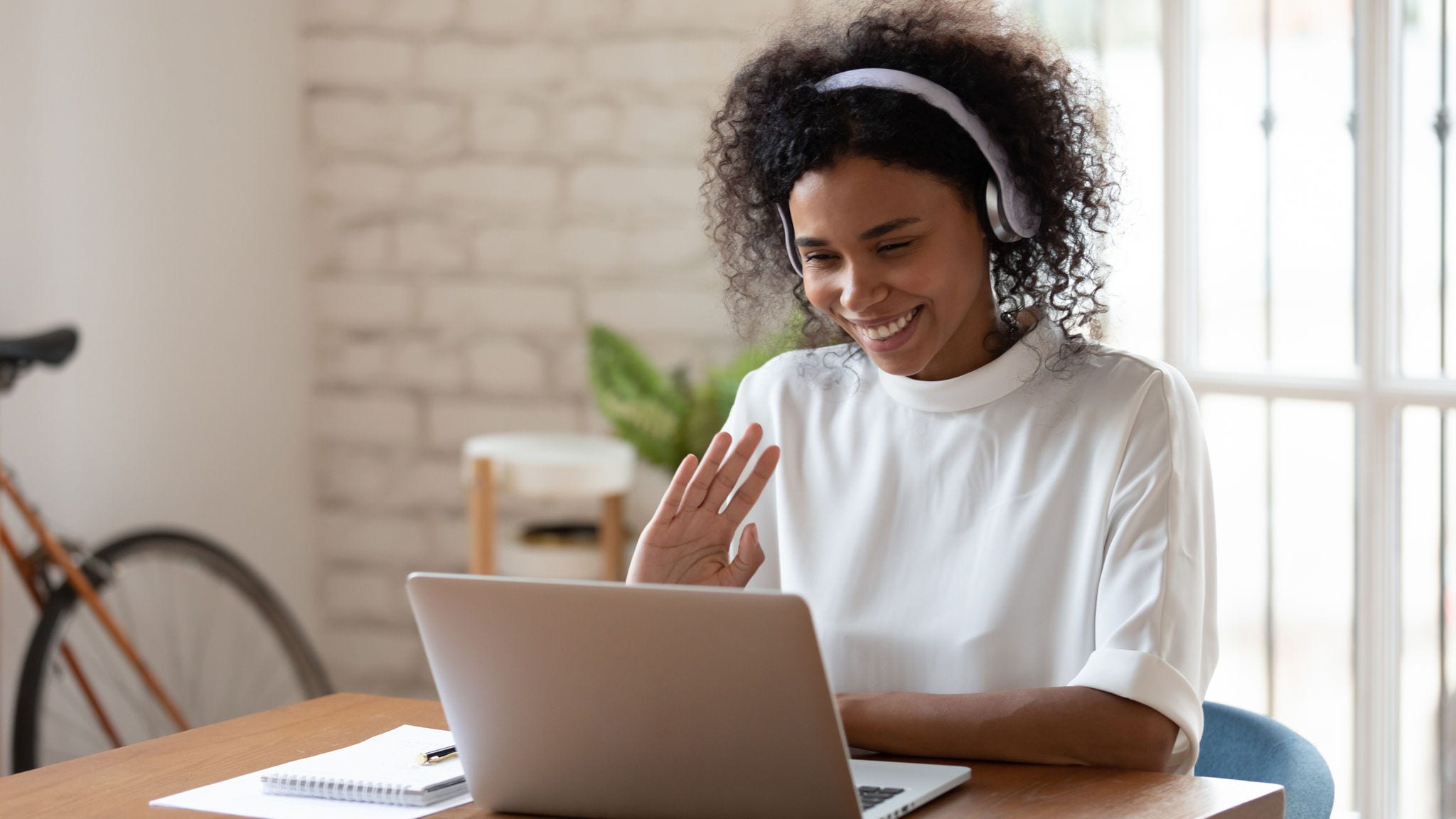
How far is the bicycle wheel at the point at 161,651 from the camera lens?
9.75 ft

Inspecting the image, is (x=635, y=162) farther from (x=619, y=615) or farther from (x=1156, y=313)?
(x=619, y=615)

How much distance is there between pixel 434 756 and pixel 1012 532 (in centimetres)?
61

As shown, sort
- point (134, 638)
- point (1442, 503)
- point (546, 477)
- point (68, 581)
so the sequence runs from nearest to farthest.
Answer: point (1442, 503) < point (68, 581) < point (546, 477) < point (134, 638)

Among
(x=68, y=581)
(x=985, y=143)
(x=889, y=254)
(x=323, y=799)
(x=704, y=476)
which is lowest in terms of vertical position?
(x=68, y=581)

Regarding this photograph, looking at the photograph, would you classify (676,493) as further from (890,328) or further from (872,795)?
(872,795)

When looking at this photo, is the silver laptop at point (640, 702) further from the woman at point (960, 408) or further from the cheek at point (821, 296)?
the cheek at point (821, 296)

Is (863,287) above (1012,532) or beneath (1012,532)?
above

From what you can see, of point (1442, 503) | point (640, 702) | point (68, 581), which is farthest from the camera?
point (68, 581)

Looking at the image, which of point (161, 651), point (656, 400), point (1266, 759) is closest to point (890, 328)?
point (1266, 759)

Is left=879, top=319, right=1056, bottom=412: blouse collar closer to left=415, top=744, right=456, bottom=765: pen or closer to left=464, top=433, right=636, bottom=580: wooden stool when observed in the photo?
left=415, top=744, right=456, bottom=765: pen

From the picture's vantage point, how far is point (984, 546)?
1.62m

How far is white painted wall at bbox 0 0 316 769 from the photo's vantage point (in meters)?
3.13

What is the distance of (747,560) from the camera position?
1.63 meters

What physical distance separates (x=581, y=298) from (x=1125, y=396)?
213 cm
